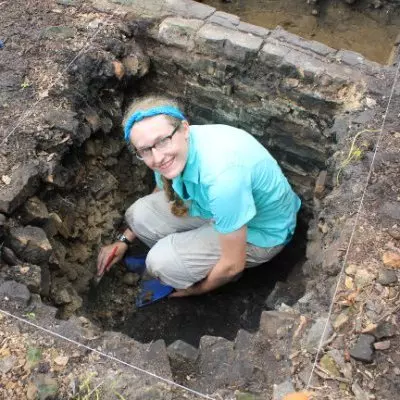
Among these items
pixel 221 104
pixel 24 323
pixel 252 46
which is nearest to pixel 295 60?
pixel 252 46

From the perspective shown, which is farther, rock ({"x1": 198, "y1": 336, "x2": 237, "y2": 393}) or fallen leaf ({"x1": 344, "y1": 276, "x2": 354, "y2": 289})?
fallen leaf ({"x1": 344, "y1": 276, "x2": 354, "y2": 289})

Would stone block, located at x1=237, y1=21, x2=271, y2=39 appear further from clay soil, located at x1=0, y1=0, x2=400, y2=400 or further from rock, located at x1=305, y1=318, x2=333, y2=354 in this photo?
rock, located at x1=305, y1=318, x2=333, y2=354

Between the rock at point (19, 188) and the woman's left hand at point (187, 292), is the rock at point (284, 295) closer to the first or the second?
the woman's left hand at point (187, 292)

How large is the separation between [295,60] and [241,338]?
74.4 inches

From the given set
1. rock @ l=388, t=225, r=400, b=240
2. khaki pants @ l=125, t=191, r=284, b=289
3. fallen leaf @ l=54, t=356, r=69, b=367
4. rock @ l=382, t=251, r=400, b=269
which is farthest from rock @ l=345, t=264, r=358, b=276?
fallen leaf @ l=54, t=356, r=69, b=367

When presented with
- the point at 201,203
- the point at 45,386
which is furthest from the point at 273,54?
→ the point at 45,386

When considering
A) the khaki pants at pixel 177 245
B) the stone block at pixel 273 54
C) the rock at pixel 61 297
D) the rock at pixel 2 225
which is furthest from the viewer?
the stone block at pixel 273 54

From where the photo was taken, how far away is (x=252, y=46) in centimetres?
364

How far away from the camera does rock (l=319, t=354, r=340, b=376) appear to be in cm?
241

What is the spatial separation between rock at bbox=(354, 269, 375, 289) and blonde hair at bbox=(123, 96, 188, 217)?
1.11m

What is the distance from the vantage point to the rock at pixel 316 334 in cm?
252

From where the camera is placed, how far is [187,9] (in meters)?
3.92

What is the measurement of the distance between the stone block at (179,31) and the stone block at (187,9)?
7cm

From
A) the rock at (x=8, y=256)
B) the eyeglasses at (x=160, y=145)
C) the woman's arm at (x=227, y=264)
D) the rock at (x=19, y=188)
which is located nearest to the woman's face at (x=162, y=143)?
the eyeglasses at (x=160, y=145)
